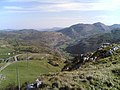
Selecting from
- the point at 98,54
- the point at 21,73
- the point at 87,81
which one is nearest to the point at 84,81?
the point at 87,81

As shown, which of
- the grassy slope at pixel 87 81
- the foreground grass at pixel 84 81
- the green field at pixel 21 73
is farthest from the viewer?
the green field at pixel 21 73

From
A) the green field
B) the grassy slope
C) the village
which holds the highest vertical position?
the grassy slope

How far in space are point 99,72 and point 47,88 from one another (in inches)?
388

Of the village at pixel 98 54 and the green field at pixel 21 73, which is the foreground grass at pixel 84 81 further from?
the green field at pixel 21 73

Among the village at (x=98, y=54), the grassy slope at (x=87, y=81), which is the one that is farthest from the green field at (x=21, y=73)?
the grassy slope at (x=87, y=81)

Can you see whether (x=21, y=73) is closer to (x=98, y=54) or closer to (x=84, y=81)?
(x=98, y=54)

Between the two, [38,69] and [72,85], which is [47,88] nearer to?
[72,85]

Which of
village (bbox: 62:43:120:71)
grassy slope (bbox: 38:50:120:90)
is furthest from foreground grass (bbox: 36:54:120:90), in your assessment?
village (bbox: 62:43:120:71)

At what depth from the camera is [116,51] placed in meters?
61.2

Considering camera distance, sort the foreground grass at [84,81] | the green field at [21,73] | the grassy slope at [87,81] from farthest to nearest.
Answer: the green field at [21,73] < the grassy slope at [87,81] < the foreground grass at [84,81]

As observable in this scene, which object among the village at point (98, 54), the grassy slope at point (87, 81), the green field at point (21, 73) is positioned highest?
the grassy slope at point (87, 81)

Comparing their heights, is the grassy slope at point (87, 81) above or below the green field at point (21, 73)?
above

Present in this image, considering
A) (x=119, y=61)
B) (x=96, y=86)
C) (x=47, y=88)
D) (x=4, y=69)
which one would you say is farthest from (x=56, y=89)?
(x=4, y=69)

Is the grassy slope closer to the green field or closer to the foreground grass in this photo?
the foreground grass
